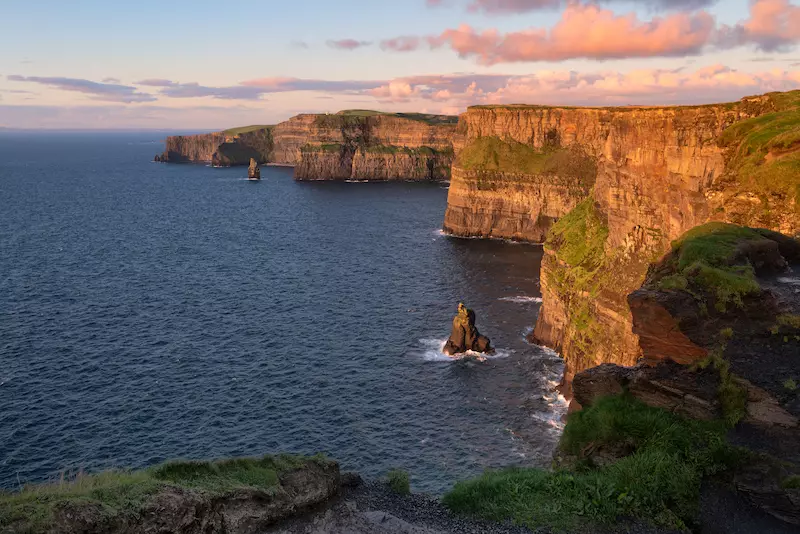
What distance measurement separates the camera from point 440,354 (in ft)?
227

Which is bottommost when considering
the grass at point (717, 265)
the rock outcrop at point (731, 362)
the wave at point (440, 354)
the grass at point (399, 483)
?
the wave at point (440, 354)

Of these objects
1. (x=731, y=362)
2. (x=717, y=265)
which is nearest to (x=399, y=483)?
(x=731, y=362)

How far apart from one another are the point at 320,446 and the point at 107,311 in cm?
4574

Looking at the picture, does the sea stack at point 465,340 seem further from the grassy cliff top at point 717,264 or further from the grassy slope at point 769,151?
the grassy cliff top at point 717,264

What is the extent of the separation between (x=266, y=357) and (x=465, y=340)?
887 inches

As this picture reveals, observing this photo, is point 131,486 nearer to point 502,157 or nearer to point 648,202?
point 648,202

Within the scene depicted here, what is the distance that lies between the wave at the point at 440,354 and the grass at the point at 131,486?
149ft

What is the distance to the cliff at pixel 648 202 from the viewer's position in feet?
132

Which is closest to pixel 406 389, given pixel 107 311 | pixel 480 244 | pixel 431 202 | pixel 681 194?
pixel 681 194

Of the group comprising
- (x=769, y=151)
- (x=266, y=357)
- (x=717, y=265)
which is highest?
(x=769, y=151)

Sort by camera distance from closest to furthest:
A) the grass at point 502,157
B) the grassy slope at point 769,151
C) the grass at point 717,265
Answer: the grass at point 717,265
the grassy slope at point 769,151
the grass at point 502,157

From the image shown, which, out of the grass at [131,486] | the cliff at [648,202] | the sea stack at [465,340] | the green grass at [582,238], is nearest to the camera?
the grass at [131,486]

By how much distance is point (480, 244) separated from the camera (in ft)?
428

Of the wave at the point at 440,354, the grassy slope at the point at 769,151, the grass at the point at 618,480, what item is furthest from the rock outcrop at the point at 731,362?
the wave at the point at 440,354
